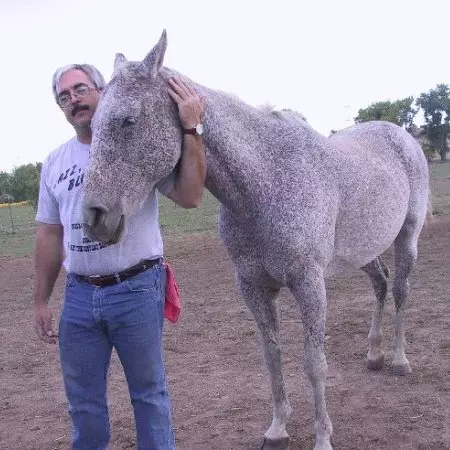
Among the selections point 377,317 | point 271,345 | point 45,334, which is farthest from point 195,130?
point 377,317

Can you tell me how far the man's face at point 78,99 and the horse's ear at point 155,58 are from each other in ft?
1.18

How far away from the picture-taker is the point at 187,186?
8.45ft

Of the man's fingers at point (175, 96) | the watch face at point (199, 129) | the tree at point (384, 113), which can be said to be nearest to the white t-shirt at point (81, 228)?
the watch face at point (199, 129)

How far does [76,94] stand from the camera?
2.62m

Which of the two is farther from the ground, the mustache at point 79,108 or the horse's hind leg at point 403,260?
the mustache at point 79,108

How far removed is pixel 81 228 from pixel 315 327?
1.46m

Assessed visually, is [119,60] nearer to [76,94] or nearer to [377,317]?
[76,94]

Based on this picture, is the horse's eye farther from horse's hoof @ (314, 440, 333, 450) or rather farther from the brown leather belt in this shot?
horse's hoof @ (314, 440, 333, 450)

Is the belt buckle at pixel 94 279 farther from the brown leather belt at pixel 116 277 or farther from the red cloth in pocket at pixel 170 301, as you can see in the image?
the red cloth in pocket at pixel 170 301

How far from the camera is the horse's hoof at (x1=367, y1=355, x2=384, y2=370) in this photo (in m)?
4.86

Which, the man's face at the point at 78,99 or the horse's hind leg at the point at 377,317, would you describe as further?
the horse's hind leg at the point at 377,317

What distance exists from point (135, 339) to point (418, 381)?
2774 mm

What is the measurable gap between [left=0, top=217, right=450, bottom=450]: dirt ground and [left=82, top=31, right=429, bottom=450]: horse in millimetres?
478

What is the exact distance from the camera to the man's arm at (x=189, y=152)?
250 centimetres
